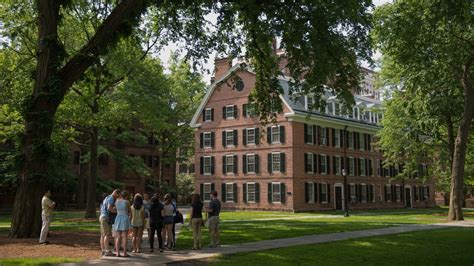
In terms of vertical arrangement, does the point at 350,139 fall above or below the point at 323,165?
above

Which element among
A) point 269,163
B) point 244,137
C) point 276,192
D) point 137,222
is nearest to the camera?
point 137,222

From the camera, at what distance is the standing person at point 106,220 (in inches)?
504

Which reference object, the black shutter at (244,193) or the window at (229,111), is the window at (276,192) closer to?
the black shutter at (244,193)

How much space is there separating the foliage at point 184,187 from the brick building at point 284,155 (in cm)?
1641

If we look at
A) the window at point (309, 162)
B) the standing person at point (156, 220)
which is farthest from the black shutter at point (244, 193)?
the standing person at point (156, 220)

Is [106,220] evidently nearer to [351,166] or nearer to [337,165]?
[337,165]

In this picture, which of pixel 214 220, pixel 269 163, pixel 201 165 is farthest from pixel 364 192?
pixel 214 220

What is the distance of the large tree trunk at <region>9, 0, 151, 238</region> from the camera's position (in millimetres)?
16266

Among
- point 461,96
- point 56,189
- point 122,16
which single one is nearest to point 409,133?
point 461,96

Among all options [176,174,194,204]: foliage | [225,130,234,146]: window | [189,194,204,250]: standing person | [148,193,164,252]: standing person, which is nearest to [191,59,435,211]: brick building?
[225,130,234,146]: window

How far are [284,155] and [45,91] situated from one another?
29571mm

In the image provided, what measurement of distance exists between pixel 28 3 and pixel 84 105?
6.00 metres

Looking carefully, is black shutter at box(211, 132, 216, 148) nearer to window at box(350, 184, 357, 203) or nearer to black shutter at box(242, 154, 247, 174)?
black shutter at box(242, 154, 247, 174)

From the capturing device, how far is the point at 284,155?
43.9 meters
